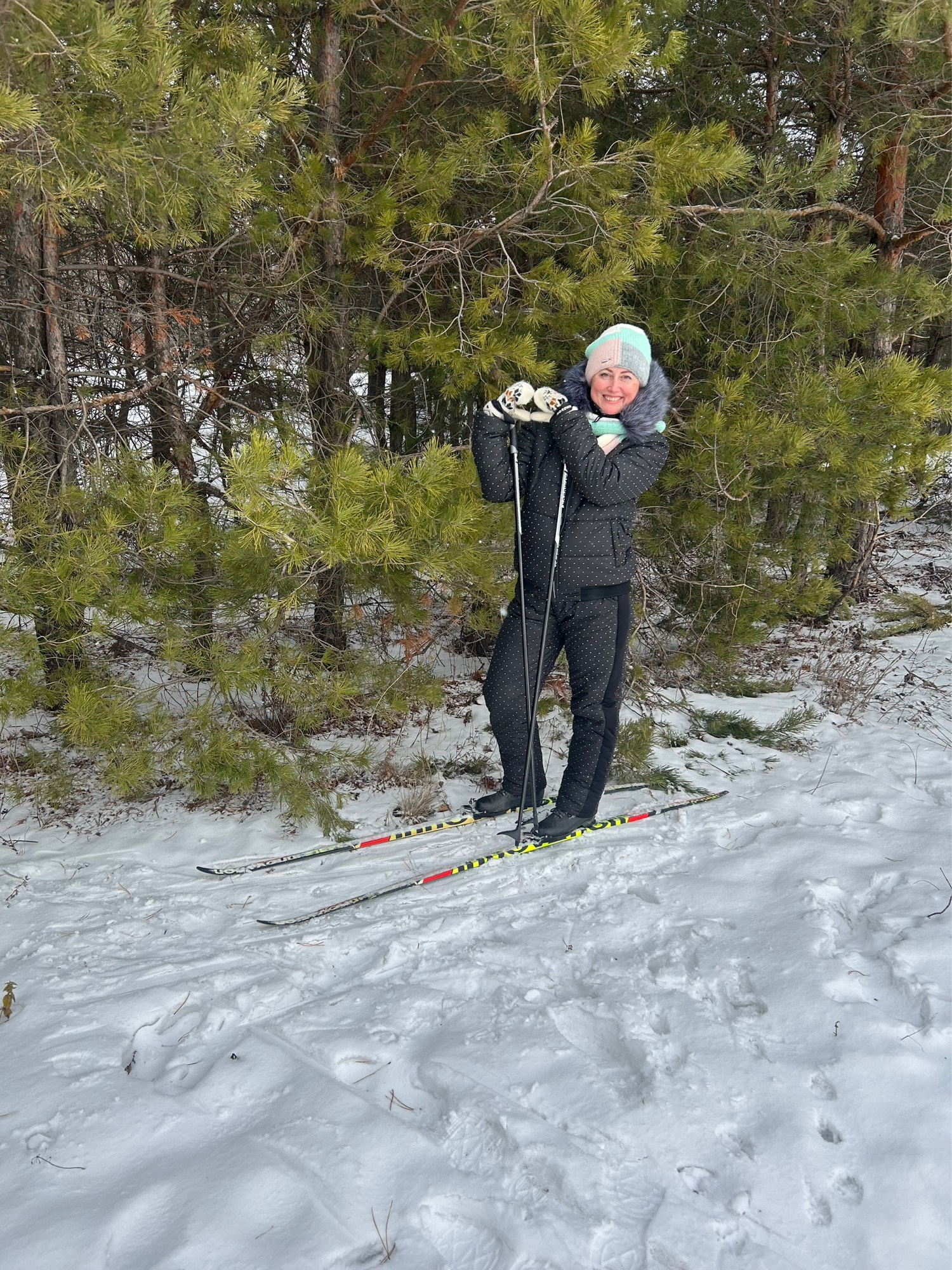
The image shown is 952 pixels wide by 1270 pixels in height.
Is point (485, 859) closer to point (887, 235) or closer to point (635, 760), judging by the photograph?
point (635, 760)

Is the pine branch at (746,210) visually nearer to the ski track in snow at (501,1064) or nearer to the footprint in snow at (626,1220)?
the ski track in snow at (501,1064)

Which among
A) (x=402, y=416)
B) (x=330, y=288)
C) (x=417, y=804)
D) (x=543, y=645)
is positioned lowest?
(x=417, y=804)

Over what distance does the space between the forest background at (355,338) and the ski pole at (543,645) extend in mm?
358

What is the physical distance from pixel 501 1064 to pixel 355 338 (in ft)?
11.1

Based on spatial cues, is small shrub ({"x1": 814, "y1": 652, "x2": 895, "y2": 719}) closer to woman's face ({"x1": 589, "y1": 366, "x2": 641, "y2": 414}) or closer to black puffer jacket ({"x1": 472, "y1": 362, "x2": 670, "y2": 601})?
black puffer jacket ({"x1": 472, "y1": 362, "x2": 670, "y2": 601})

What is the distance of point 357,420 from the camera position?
4.27 meters

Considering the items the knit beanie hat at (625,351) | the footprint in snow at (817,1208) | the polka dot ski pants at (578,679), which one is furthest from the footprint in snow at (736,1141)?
the knit beanie hat at (625,351)

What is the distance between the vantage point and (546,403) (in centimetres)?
307

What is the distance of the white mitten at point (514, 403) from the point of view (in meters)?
3.03

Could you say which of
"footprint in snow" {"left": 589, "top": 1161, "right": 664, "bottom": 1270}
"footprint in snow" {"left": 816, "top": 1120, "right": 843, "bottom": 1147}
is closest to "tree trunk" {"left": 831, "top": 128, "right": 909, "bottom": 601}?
"footprint in snow" {"left": 816, "top": 1120, "right": 843, "bottom": 1147}

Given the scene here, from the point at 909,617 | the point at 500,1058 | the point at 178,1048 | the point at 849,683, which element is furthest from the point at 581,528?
the point at 909,617

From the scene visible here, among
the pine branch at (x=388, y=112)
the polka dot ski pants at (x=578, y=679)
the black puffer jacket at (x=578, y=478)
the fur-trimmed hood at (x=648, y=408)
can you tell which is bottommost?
the polka dot ski pants at (x=578, y=679)

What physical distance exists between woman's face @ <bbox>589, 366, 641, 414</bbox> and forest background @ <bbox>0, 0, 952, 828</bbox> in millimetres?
661

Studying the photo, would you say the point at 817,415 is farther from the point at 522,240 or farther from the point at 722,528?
the point at 522,240
